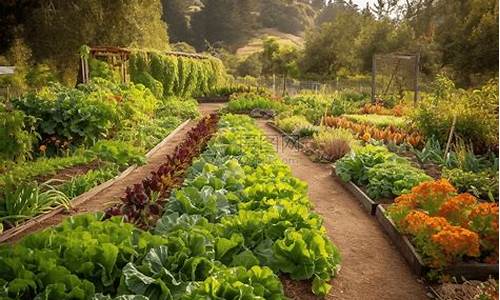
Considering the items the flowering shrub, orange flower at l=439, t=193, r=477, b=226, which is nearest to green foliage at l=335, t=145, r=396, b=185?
the flowering shrub

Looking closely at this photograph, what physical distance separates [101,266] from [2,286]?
0.60m

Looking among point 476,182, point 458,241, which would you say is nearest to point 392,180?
point 476,182

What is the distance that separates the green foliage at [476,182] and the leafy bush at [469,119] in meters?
2.14

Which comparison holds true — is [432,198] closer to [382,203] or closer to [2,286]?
[382,203]

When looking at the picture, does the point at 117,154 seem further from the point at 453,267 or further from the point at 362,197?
the point at 453,267

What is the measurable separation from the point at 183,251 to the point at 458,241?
7.55 ft

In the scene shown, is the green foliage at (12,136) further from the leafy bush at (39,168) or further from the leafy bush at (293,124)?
the leafy bush at (293,124)

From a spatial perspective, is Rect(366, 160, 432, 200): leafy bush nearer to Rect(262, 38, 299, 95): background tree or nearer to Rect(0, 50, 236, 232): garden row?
Rect(0, 50, 236, 232): garden row

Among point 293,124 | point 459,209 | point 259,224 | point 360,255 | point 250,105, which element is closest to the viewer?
point 259,224

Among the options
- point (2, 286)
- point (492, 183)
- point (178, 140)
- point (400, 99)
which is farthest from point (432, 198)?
point (400, 99)

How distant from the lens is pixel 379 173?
6355 mm

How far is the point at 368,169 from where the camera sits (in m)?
6.82

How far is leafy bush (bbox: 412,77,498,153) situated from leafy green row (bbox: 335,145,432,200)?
7.22 feet

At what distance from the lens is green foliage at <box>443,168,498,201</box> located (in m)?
6.04
